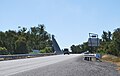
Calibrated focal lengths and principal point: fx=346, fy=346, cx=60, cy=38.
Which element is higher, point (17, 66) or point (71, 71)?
point (17, 66)

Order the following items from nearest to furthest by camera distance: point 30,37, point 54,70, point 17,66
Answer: point 54,70, point 17,66, point 30,37

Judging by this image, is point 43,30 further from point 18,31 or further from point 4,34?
point 4,34

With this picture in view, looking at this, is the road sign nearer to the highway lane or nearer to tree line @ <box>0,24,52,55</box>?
tree line @ <box>0,24,52,55</box>

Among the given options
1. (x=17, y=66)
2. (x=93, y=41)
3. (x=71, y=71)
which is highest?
(x=93, y=41)

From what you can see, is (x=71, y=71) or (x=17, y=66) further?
(x=17, y=66)

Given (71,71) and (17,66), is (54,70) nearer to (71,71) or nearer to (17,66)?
(71,71)

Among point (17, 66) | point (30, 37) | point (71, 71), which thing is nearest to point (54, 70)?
point (71, 71)

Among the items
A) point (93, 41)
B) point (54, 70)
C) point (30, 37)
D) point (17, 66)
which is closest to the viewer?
point (54, 70)

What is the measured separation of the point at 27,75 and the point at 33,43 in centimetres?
15552

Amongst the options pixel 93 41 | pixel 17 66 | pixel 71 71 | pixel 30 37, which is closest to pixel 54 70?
pixel 71 71

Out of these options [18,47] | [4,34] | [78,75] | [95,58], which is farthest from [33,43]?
[78,75]

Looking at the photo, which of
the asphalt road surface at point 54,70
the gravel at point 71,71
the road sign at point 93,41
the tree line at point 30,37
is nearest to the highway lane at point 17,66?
the asphalt road surface at point 54,70

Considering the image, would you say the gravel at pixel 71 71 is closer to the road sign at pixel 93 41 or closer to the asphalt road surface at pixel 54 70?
the asphalt road surface at pixel 54 70

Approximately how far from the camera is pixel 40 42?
18212 cm
